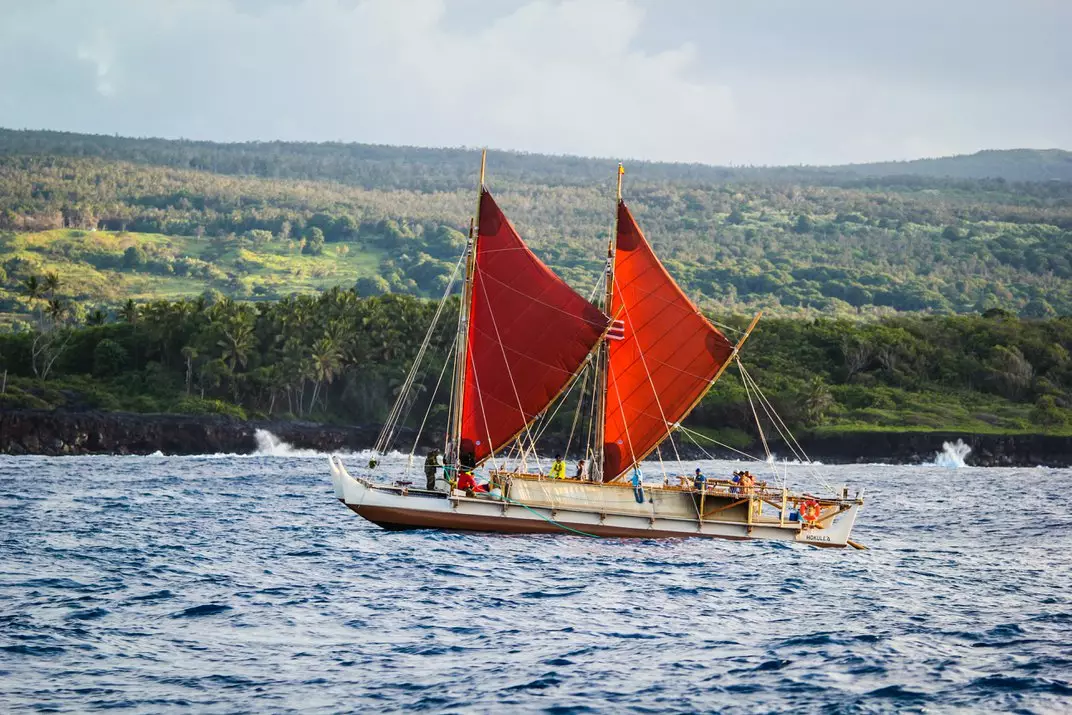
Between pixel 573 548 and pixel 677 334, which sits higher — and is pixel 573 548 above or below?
below

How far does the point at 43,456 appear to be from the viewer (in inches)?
4897

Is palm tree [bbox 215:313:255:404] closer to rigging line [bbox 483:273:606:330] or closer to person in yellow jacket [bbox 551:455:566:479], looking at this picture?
rigging line [bbox 483:273:606:330]

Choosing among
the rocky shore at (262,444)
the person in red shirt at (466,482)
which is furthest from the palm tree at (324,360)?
the person in red shirt at (466,482)

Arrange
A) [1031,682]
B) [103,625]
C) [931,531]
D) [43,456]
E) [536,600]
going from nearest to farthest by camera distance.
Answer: [1031,682] → [103,625] → [536,600] → [931,531] → [43,456]

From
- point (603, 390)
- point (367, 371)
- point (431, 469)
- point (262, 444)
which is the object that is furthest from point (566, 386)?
point (367, 371)

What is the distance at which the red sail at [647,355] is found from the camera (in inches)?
2138

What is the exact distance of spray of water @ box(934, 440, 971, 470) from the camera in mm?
146625

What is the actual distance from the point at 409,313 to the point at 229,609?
465 ft

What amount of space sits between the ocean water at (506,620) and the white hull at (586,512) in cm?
84

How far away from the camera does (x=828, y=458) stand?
152 metres

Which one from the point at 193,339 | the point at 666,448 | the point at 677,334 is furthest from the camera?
the point at 193,339

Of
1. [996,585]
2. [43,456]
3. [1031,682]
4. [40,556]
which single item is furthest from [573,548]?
[43,456]

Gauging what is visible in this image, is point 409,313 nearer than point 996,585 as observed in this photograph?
No

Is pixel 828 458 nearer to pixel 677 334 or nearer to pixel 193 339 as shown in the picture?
pixel 193 339
